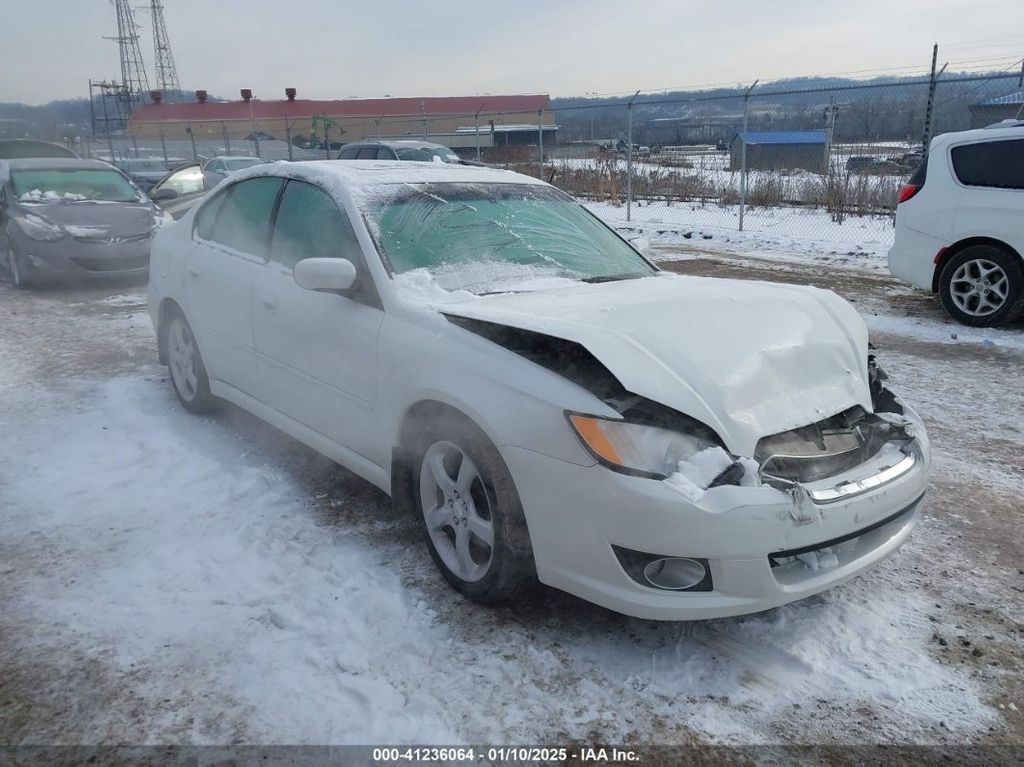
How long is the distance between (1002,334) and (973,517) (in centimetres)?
409

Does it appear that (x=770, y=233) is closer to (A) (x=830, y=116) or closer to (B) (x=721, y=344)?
(A) (x=830, y=116)

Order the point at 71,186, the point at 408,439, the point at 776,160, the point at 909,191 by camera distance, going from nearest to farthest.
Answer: the point at 408,439 < the point at 909,191 < the point at 71,186 < the point at 776,160

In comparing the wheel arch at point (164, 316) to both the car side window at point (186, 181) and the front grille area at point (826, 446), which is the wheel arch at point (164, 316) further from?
the car side window at point (186, 181)

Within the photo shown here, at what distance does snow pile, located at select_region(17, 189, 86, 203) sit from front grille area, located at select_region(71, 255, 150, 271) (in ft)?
3.53

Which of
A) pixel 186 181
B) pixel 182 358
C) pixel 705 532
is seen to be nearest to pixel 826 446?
pixel 705 532

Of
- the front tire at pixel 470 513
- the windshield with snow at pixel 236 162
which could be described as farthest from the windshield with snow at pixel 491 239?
the windshield with snow at pixel 236 162

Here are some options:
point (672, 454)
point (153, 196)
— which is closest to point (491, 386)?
point (672, 454)

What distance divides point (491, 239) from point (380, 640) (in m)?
1.88

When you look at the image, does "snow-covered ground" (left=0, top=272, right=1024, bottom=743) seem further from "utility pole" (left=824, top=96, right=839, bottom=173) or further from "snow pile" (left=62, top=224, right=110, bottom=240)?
"utility pole" (left=824, top=96, right=839, bottom=173)

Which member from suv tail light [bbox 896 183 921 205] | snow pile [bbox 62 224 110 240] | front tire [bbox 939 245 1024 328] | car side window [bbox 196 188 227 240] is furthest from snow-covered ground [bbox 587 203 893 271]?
snow pile [bbox 62 224 110 240]

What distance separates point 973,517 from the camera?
11.7ft

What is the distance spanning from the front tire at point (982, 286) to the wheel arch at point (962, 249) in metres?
0.02

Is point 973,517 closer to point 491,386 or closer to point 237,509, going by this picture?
point 491,386

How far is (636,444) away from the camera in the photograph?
2387 millimetres
